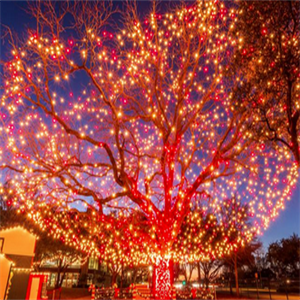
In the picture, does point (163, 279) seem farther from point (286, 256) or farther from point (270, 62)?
point (286, 256)

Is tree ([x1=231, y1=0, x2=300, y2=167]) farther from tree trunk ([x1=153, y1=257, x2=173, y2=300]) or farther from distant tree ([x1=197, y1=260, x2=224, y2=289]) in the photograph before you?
distant tree ([x1=197, y1=260, x2=224, y2=289])

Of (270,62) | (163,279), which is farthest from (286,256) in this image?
(270,62)

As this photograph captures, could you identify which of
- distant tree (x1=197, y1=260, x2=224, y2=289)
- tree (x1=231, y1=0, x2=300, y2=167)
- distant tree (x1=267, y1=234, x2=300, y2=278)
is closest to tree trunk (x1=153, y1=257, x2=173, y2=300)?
tree (x1=231, y1=0, x2=300, y2=167)

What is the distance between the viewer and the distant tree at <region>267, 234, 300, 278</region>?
127 feet

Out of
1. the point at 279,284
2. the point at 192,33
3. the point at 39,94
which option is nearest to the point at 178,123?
the point at 192,33

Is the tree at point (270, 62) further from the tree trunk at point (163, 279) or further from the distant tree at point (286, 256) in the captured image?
the distant tree at point (286, 256)

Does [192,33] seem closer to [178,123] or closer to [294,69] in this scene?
[178,123]

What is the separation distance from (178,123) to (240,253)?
23419 mm

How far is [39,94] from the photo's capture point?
9.49m

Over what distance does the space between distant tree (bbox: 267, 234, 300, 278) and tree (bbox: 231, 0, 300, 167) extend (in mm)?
36903

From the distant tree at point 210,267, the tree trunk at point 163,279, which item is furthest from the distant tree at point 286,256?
the tree trunk at point 163,279

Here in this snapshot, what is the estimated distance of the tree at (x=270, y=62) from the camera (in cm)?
666

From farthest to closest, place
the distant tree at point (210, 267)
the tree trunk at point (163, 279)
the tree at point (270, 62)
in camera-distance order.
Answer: the distant tree at point (210, 267) → the tree trunk at point (163, 279) → the tree at point (270, 62)

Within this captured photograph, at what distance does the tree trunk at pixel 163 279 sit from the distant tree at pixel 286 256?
34280mm
